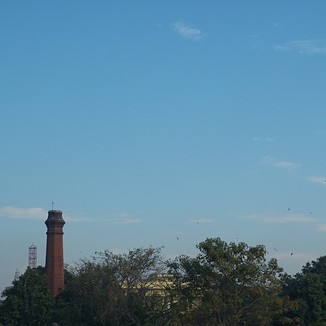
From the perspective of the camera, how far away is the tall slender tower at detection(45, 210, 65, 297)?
77812 mm

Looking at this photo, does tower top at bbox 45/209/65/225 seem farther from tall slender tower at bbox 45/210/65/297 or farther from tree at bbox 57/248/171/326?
tree at bbox 57/248/171/326

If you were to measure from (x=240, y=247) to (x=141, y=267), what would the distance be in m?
16.8

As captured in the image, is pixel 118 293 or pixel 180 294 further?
pixel 118 293

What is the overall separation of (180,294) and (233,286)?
150 inches

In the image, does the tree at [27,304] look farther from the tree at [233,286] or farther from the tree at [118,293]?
the tree at [233,286]

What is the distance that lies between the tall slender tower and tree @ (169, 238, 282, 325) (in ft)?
137

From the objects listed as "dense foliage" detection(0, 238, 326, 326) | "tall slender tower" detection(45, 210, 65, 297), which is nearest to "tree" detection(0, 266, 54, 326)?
"dense foliage" detection(0, 238, 326, 326)

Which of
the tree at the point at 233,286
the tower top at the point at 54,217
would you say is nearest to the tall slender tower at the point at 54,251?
the tower top at the point at 54,217

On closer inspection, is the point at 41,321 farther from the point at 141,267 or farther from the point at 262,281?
the point at 262,281

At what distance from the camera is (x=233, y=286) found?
37.2 metres

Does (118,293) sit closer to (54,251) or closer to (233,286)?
(233,286)

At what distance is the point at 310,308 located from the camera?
58.6 meters

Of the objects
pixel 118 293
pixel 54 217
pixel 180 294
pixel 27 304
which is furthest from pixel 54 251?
pixel 180 294

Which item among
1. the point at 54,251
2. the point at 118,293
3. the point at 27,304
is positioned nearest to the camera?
the point at 118,293
